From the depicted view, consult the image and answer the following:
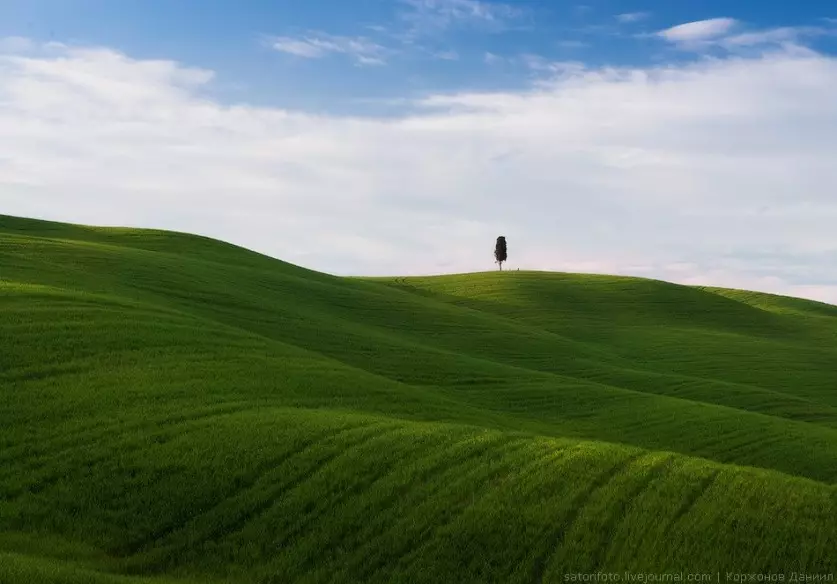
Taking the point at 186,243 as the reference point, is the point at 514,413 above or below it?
below

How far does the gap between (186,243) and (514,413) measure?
127ft

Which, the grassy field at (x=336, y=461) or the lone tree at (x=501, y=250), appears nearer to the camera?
the grassy field at (x=336, y=461)

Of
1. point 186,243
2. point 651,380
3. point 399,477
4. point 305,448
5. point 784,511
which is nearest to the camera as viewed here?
point 784,511

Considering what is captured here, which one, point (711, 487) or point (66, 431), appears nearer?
point (711, 487)

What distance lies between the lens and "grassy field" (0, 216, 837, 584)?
11547 mm

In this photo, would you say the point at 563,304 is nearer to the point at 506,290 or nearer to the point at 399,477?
the point at 506,290

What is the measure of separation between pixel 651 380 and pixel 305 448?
23.7m

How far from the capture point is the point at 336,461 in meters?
14.2

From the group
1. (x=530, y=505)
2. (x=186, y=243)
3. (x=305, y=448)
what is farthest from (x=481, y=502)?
(x=186, y=243)

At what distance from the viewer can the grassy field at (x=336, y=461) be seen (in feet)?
37.9

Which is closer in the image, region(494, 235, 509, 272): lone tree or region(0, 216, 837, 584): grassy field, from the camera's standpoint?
region(0, 216, 837, 584): grassy field

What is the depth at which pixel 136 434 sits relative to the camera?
15070 millimetres

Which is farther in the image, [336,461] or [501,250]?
[501,250]

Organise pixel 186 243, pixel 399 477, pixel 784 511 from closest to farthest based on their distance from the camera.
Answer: pixel 784 511 → pixel 399 477 → pixel 186 243
